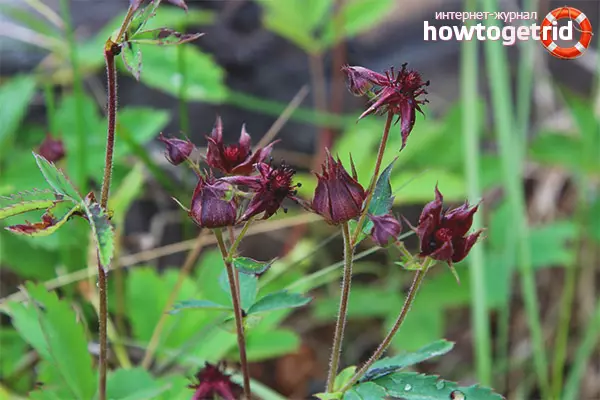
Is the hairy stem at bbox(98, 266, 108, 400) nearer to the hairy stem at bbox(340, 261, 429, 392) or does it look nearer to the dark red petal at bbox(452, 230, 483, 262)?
the hairy stem at bbox(340, 261, 429, 392)

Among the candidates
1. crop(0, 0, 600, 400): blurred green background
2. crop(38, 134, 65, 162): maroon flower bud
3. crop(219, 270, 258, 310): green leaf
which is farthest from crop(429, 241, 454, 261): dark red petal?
crop(38, 134, 65, 162): maroon flower bud

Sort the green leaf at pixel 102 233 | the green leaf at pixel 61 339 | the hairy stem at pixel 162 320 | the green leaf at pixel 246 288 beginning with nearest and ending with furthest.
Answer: the green leaf at pixel 102 233, the green leaf at pixel 246 288, the green leaf at pixel 61 339, the hairy stem at pixel 162 320

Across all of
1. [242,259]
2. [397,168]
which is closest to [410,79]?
[242,259]

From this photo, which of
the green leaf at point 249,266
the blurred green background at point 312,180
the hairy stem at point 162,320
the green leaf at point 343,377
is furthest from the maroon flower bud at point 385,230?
the hairy stem at point 162,320

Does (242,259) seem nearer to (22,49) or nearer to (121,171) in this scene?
(121,171)

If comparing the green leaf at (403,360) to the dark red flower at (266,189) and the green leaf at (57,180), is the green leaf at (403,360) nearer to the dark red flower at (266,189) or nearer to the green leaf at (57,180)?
the dark red flower at (266,189)

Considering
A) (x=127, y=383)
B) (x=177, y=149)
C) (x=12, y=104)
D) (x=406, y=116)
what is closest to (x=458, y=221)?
(x=406, y=116)
